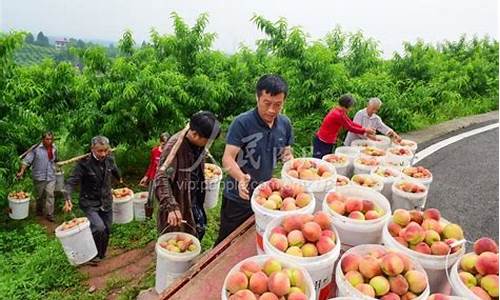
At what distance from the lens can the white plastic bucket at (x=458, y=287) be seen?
2.27 metres

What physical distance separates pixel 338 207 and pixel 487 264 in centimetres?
99

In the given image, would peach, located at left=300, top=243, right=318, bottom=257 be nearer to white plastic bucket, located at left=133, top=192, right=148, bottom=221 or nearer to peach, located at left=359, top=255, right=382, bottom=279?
peach, located at left=359, top=255, right=382, bottom=279

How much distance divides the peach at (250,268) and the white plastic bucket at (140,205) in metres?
5.34

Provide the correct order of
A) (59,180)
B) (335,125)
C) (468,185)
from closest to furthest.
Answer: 1. (335,125)
2. (468,185)
3. (59,180)

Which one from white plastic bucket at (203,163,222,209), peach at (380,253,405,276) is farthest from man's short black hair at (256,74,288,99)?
white plastic bucket at (203,163,222,209)

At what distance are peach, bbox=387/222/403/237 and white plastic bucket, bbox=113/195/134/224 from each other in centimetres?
530

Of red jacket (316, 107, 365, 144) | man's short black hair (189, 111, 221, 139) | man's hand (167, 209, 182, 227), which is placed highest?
man's short black hair (189, 111, 221, 139)

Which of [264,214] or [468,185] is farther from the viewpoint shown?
[468,185]

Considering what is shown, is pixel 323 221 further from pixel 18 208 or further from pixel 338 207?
pixel 18 208

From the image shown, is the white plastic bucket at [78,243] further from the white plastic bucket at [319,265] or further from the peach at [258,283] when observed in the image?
the peach at [258,283]

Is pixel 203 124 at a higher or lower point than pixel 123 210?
higher

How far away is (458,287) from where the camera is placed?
7.69ft

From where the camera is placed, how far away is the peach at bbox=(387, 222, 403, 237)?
2.79 meters

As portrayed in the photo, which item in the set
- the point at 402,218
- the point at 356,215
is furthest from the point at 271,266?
the point at 402,218
